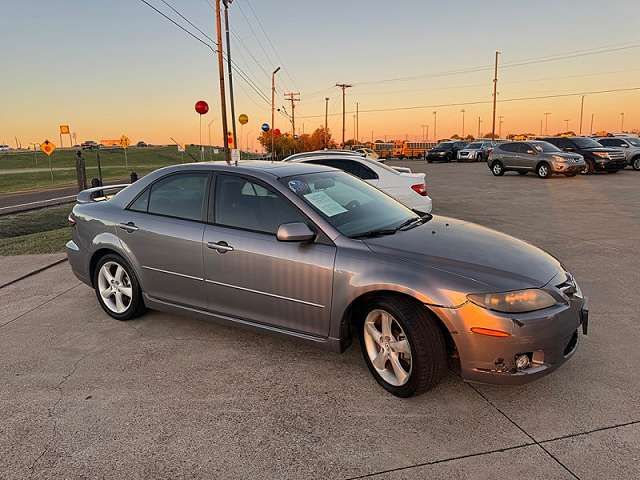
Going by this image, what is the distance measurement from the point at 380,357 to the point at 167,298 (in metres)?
2.02

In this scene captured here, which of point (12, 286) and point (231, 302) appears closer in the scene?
point (231, 302)

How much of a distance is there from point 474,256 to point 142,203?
2.97 meters

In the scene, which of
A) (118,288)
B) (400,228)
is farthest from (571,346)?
(118,288)

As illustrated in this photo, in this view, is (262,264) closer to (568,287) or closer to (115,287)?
(115,287)

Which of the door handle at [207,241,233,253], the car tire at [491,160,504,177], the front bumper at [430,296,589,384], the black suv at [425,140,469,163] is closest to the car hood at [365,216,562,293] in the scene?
the front bumper at [430,296,589,384]

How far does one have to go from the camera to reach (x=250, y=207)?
3.80 metres

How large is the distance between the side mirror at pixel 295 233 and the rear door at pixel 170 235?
0.92 metres

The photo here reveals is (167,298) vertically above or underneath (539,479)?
above

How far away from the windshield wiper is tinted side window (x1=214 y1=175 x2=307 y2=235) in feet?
1.52

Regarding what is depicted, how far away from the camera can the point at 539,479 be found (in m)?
2.37

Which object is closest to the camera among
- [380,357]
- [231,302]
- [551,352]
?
[551,352]

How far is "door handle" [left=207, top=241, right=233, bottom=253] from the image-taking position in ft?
12.2

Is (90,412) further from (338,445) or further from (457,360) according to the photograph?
(457,360)

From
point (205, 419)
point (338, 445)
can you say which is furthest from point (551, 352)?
point (205, 419)
